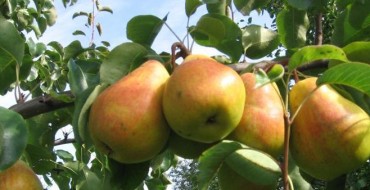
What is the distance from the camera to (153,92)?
985mm

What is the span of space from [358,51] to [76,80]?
0.54 m

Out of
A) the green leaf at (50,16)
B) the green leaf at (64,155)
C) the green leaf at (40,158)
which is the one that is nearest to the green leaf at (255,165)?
the green leaf at (40,158)

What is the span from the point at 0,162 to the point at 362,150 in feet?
1.93

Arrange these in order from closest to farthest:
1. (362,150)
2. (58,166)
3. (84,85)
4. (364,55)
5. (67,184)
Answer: (362,150) → (364,55) → (84,85) → (58,166) → (67,184)

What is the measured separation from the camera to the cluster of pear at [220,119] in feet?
3.03

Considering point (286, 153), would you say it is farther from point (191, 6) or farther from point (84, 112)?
point (191, 6)

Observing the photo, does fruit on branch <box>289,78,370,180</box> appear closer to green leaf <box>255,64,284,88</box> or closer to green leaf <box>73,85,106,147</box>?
green leaf <box>255,64,284,88</box>

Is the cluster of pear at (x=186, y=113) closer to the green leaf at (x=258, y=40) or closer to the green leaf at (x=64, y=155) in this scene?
the green leaf at (x=258, y=40)

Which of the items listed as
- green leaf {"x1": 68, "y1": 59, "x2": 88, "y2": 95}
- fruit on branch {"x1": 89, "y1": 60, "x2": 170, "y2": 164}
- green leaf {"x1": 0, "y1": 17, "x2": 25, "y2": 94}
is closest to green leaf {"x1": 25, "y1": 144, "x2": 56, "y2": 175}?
green leaf {"x1": 0, "y1": 17, "x2": 25, "y2": 94}

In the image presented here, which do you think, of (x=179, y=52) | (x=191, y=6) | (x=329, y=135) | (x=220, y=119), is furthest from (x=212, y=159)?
(x=191, y=6)

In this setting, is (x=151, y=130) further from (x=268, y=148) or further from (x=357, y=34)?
(x=357, y=34)

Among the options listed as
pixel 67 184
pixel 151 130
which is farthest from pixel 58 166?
pixel 151 130

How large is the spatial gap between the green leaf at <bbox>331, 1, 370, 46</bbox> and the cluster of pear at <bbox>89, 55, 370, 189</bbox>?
0.85ft

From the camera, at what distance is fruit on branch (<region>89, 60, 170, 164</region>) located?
94cm
